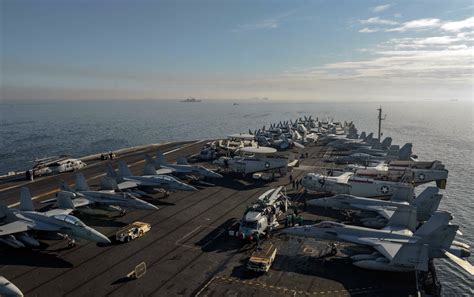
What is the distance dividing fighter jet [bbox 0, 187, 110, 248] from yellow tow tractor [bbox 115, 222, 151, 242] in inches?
89.5

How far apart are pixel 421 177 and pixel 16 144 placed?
13574 centimetres

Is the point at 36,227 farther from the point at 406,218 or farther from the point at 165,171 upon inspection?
the point at 406,218

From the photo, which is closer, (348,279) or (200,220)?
(348,279)

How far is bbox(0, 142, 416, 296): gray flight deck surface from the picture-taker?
26625mm

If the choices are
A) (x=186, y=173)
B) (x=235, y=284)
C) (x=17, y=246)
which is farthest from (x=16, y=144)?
(x=235, y=284)

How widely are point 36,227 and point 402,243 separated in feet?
123

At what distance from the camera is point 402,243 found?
3055 cm

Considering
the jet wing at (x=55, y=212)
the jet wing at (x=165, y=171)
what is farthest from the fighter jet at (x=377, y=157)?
the jet wing at (x=55, y=212)

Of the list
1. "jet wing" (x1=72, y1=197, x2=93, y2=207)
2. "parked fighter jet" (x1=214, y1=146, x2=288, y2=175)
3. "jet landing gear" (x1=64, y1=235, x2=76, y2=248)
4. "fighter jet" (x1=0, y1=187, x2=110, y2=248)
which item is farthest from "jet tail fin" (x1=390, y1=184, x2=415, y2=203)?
"jet wing" (x1=72, y1=197, x2=93, y2=207)

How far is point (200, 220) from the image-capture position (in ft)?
138

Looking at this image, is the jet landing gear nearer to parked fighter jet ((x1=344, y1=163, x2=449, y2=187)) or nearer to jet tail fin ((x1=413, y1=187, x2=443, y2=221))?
jet tail fin ((x1=413, y1=187, x2=443, y2=221))

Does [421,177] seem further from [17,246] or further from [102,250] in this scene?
[17,246]

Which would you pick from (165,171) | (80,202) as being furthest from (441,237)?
(165,171)

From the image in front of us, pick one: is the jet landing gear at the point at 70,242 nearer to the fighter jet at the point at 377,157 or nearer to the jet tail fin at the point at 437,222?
the jet tail fin at the point at 437,222
